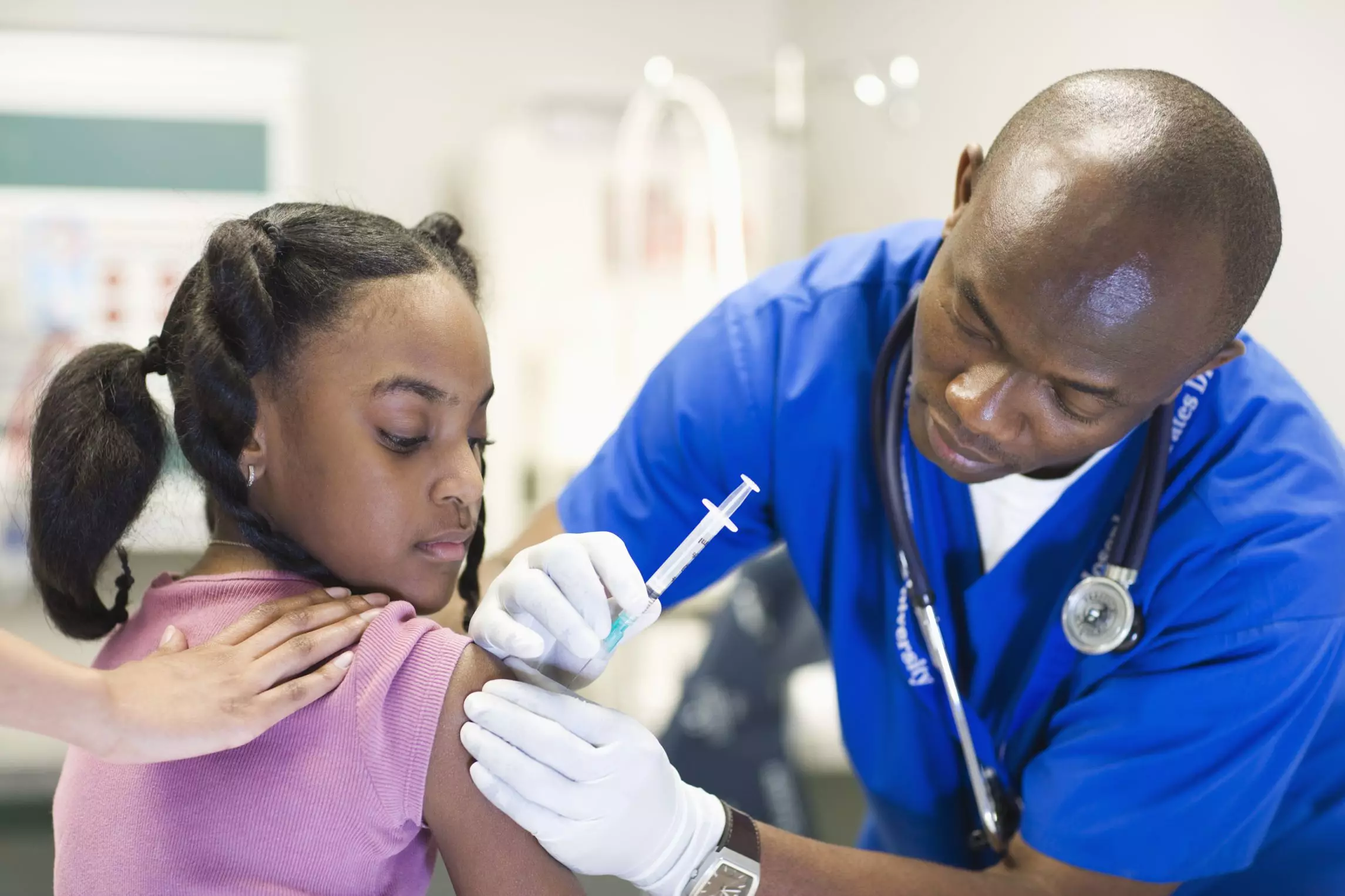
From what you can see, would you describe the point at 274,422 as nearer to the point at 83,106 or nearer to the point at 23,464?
the point at 23,464

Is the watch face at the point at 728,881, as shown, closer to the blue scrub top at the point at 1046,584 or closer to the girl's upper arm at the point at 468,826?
the girl's upper arm at the point at 468,826

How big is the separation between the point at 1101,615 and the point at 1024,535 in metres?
0.16

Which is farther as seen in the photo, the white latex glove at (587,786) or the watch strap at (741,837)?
the watch strap at (741,837)

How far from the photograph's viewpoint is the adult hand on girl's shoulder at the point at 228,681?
76 centimetres

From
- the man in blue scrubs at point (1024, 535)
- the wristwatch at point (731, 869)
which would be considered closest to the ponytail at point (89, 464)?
the man in blue scrubs at point (1024, 535)

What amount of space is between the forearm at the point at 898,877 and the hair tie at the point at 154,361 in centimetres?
69

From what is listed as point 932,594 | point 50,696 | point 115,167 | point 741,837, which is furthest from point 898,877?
point 115,167

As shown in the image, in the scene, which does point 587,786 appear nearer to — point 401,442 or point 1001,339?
point 401,442

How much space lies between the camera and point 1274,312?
156cm

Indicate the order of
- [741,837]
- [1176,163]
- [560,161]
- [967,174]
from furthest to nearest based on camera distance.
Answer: [560,161], [967,174], [741,837], [1176,163]

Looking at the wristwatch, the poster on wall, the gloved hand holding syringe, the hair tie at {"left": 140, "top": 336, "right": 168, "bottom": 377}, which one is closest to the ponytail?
the hair tie at {"left": 140, "top": 336, "right": 168, "bottom": 377}

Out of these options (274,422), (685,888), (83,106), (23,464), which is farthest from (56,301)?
(685,888)

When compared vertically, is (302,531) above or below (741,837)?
above

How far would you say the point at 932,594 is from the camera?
1191 millimetres
